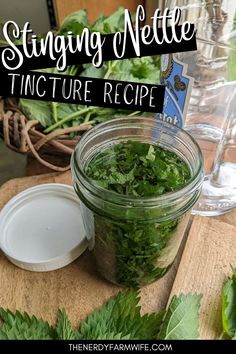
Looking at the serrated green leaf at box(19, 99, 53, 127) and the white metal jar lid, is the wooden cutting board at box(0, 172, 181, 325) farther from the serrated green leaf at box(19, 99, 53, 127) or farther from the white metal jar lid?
the serrated green leaf at box(19, 99, 53, 127)

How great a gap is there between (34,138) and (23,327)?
0.29 m

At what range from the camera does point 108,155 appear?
0.51 meters

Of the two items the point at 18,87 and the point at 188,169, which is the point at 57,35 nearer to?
the point at 18,87

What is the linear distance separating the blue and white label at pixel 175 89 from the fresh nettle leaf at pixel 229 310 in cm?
22

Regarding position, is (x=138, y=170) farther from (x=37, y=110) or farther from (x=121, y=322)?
(x=37, y=110)

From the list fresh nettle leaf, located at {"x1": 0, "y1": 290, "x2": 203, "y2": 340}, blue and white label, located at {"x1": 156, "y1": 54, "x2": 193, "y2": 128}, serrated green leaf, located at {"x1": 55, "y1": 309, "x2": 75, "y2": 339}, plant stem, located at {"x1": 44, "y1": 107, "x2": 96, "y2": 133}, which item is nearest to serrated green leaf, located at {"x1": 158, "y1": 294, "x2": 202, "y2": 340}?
fresh nettle leaf, located at {"x1": 0, "y1": 290, "x2": 203, "y2": 340}

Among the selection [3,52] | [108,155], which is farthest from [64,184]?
[3,52]

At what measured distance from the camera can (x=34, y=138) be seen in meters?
0.63

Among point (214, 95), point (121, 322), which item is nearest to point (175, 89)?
point (214, 95)

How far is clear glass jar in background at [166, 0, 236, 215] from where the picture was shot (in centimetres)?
54

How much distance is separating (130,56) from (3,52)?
0.23 metres

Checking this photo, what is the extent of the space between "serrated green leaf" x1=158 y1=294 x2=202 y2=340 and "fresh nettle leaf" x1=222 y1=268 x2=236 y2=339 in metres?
0.03

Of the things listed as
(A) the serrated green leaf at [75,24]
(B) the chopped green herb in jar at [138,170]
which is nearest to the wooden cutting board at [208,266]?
(B) the chopped green herb in jar at [138,170]

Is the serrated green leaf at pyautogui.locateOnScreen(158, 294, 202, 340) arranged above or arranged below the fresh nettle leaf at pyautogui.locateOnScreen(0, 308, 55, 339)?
above
